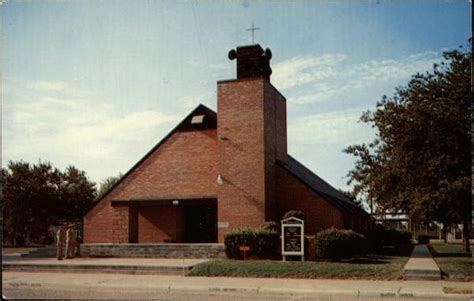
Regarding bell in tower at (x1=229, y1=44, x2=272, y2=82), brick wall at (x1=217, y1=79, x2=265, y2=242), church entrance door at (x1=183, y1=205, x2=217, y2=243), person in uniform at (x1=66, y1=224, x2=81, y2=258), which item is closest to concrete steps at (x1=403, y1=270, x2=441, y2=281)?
brick wall at (x1=217, y1=79, x2=265, y2=242)

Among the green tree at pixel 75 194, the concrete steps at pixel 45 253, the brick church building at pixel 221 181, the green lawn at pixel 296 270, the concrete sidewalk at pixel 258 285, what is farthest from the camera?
the green tree at pixel 75 194

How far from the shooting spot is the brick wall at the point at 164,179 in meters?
26.2

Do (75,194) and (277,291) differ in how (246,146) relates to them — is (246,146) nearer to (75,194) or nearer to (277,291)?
(277,291)

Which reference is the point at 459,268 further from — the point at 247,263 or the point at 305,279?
the point at 247,263

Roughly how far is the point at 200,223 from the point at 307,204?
6293 mm

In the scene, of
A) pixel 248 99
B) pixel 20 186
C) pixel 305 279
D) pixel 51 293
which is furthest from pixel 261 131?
pixel 20 186

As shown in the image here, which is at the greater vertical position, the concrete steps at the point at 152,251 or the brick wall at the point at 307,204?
the brick wall at the point at 307,204

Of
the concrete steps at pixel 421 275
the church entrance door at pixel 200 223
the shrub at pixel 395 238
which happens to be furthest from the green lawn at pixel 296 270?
the shrub at pixel 395 238

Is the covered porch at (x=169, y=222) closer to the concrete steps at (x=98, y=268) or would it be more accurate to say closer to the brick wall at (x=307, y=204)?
the brick wall at (x=307, y=204)

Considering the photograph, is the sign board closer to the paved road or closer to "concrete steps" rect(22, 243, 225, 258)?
"concrete steps" rect(22, 243, 225, 258)

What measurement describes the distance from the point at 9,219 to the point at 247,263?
31.5 metres

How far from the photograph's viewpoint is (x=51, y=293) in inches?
518

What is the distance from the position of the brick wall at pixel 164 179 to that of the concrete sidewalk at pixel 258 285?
389 inches

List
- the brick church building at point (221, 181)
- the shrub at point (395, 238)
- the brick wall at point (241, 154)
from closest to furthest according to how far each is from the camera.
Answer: the brick wall at point (241, 154) < the brick church building at point (221, 181) < the shrub at point (395, 238)
